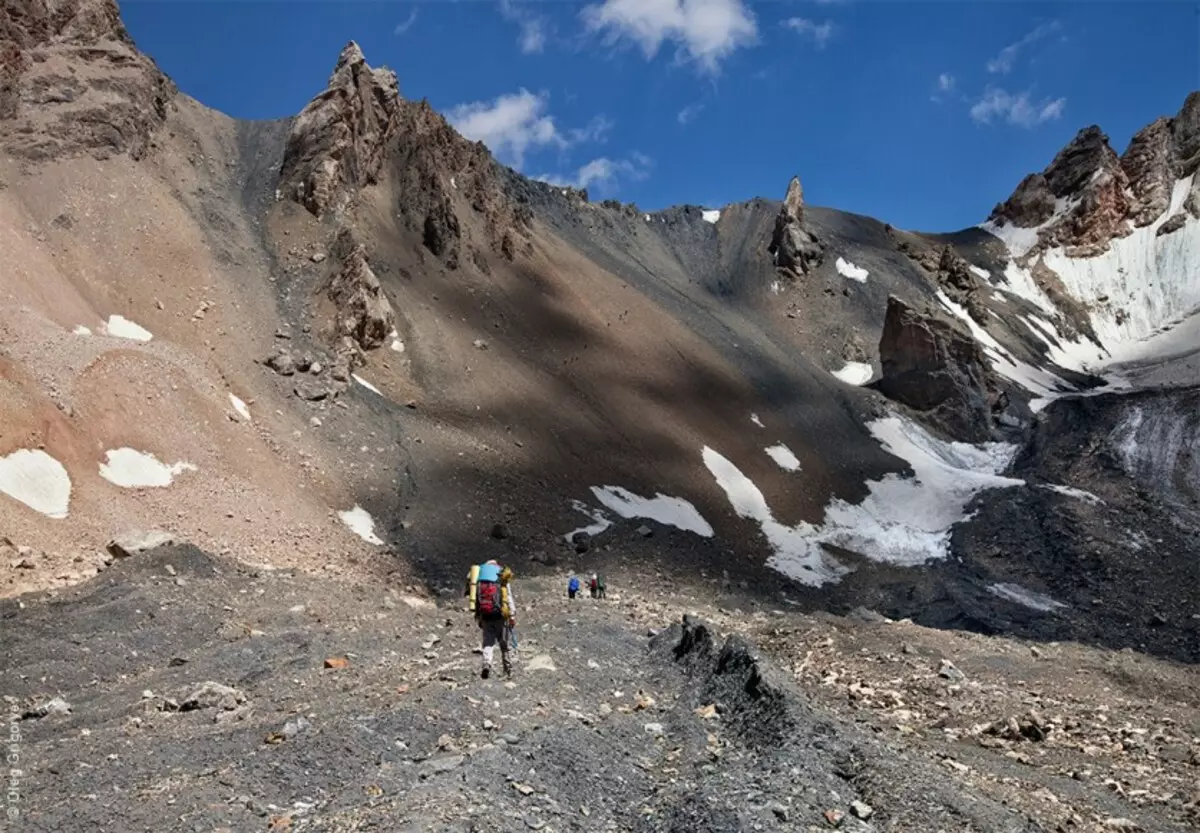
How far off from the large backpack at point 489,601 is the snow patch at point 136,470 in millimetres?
14774

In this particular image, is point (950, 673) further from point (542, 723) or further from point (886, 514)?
point (886, 514)

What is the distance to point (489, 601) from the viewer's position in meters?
12.9

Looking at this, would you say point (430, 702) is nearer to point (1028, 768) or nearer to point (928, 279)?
point (1028, 768)

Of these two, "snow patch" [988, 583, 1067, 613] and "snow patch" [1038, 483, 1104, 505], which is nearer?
"snow patch" [988, 583, 1067, 613]

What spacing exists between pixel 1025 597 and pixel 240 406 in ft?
98.3

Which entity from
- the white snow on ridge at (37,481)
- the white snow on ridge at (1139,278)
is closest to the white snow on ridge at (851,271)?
the white snow on ridge at (1139,278)

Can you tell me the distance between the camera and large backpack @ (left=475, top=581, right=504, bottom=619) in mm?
12891

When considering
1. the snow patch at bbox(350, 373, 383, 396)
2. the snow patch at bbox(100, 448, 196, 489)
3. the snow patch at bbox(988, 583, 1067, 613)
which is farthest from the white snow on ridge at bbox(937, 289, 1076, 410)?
the snow patch at bbox(100, 448, 196, 489)

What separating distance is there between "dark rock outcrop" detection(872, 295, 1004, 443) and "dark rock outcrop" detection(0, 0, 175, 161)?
4767 cm

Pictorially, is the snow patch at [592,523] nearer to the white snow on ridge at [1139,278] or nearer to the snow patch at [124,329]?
the snow patch at [124,329]

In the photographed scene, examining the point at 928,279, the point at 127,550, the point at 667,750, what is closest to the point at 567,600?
the point at 127,550

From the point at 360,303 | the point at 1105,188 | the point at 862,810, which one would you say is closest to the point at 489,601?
the point at 862,810

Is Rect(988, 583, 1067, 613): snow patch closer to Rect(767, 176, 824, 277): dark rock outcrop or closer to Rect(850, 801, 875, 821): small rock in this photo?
Rect(850, 801, 875, 821): small rock

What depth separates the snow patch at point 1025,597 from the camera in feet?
106
